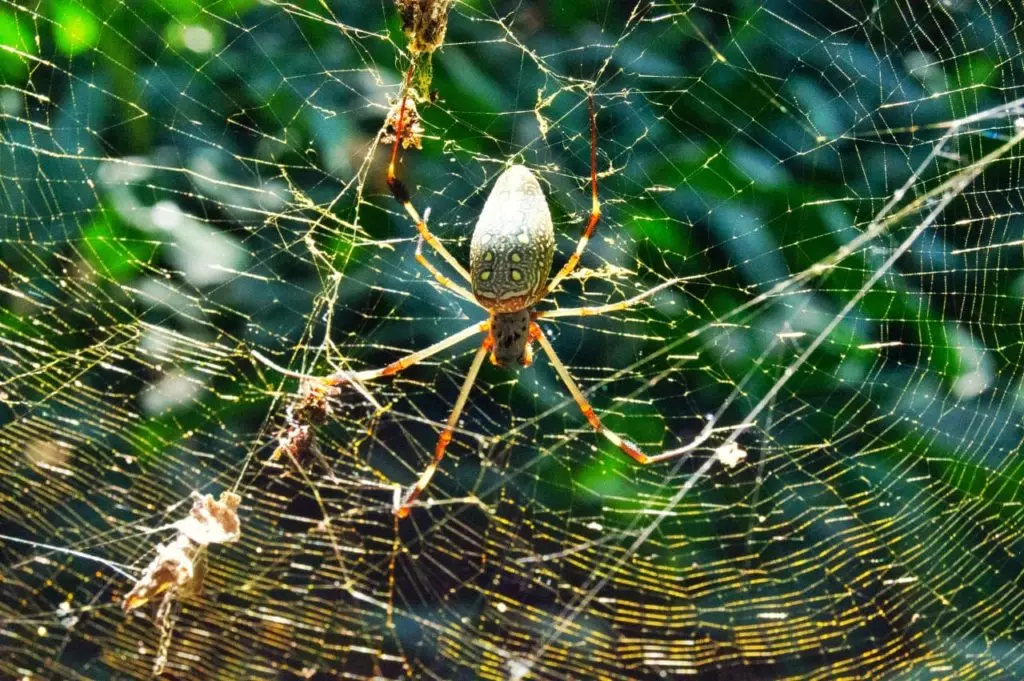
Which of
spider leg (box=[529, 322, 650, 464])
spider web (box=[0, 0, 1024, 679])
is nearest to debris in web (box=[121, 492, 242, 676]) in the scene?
spider web (box=[0, 0, 1024, 679])

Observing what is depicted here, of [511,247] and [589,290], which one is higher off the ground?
[589,290]

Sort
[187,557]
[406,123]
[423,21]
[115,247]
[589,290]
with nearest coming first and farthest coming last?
[423,21] → [406,123] → [187,557] → [115,247] → [589,290]

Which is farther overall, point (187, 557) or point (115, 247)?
point (115, 247)

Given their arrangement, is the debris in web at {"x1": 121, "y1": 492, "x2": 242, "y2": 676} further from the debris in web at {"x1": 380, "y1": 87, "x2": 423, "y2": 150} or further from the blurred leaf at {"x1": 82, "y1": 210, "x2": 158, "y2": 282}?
the debris in web at {"x1": 380, "y1": 87, "x2": 423, "y2": 150}

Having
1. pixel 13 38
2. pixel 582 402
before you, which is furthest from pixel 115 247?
pixel 582 402

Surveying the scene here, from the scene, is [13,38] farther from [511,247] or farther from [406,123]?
[511,247]

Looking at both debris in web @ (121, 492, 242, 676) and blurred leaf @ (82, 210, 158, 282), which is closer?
debris in web @ (121, 492, 242, 676)

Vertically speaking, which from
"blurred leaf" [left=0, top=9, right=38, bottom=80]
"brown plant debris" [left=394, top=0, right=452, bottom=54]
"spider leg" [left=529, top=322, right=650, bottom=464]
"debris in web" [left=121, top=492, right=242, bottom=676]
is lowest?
"debris in web" [left=121, top=492, right=242, bottom=676]
